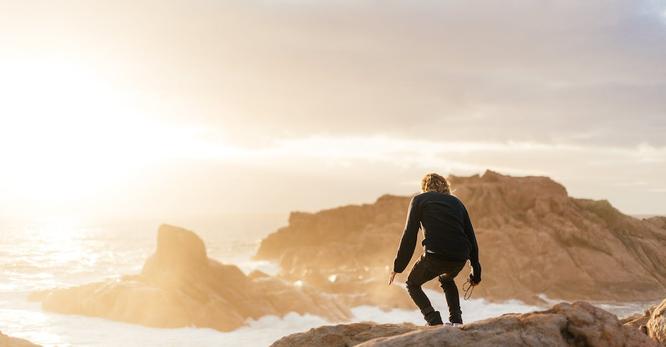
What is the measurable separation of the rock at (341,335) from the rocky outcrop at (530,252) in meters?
39.0

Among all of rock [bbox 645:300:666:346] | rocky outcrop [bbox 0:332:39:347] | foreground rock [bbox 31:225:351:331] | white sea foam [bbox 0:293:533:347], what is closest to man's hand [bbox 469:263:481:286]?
rock [bbox 645:300:666:346]

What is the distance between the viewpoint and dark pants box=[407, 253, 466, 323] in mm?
6914

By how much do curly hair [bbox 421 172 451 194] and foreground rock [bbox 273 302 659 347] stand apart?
1.79 metres

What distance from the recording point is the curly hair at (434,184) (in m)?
7.22

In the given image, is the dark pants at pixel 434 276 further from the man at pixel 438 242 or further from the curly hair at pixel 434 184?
the curly hair at pixel 434 184

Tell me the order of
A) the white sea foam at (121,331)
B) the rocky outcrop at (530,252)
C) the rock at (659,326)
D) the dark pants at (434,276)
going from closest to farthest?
the dark pants at (434,276) → the rock at (659,326) → the white sea foam at (121,331) → the rocky outcrop at (530,252)

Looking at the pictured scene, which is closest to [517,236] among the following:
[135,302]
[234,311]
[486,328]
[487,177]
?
[487,177]

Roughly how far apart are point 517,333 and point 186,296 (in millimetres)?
33389

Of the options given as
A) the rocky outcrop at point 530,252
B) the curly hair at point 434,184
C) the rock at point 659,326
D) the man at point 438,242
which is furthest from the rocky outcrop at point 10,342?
the rocky outcrop at point 530,252

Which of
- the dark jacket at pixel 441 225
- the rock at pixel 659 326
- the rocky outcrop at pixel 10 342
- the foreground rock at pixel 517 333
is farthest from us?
the rocky outcrop at pixel 10 342

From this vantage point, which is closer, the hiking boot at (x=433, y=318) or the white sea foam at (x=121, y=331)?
the hiking boot at (x=433, y=318)

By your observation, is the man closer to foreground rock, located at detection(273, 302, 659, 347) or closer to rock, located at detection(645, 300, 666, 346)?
foreground rock, located at detection(273, 302, 659, 347)

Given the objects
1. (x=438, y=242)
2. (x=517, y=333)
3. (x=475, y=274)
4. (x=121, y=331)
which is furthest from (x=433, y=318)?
(x=121, y=331)

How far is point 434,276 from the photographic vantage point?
7027 millimetres
